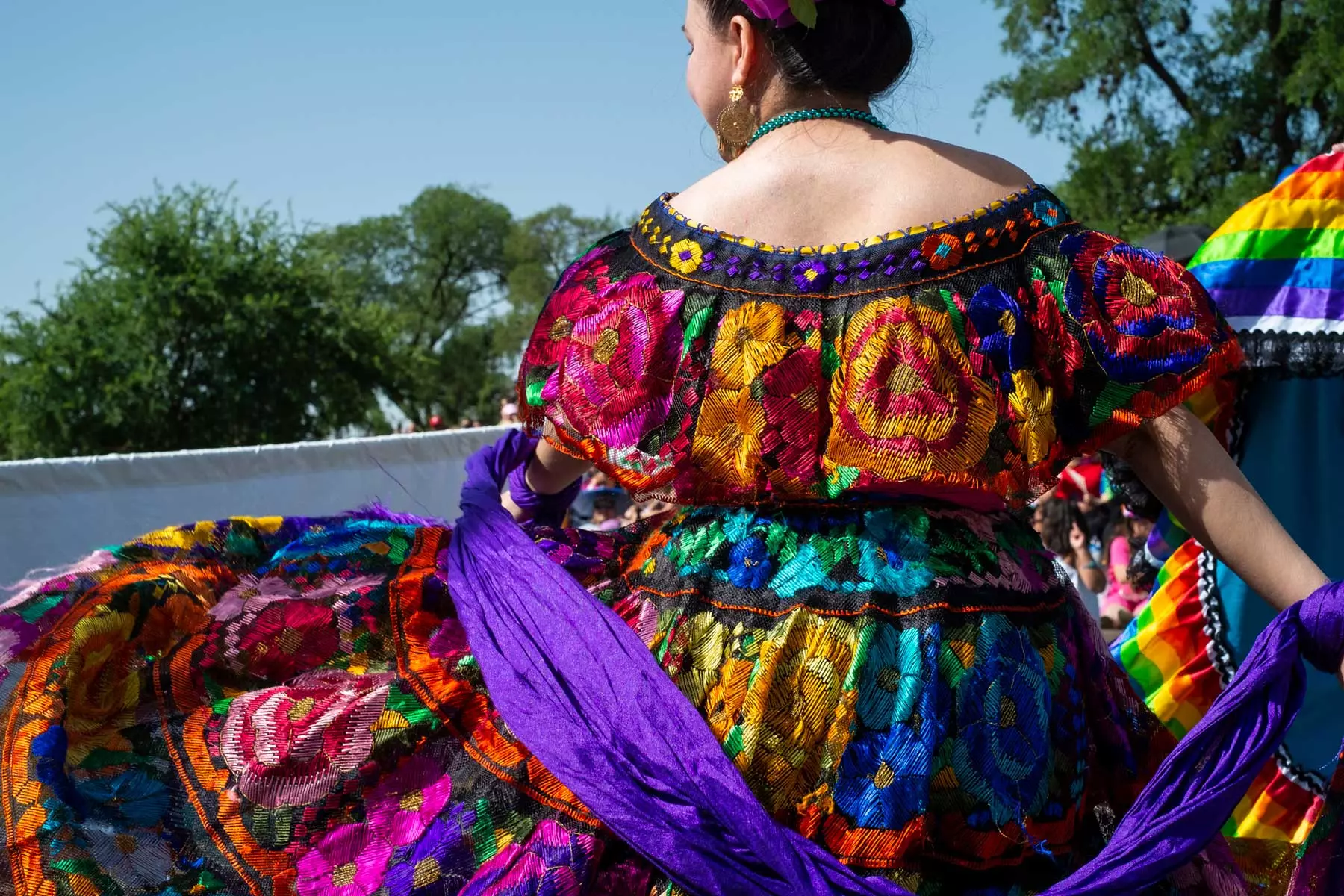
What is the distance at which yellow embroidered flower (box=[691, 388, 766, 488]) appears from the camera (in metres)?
1.51

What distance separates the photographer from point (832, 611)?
148 cm

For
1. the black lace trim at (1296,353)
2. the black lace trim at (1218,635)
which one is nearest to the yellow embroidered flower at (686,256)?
the black lace trim at (1296,353)

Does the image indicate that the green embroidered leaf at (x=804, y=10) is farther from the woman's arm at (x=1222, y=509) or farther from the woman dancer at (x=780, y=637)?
the woman's arm at (x=1222, y=509)

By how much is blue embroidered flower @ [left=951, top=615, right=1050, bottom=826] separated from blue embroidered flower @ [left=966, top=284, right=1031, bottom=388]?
1.03 ft

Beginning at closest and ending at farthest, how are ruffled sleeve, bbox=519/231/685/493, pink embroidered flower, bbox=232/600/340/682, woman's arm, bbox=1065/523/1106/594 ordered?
ruffled sleeve, bbox=519/231/685/493, pink embroidered flower, bbox=232/600/340/682, woman's arm, bbox=1065/523/1106/594

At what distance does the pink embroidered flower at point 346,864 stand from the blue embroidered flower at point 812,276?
0.86m

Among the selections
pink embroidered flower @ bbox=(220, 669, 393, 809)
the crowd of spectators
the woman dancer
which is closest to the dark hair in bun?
the woman dancer

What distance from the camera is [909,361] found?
149 cm

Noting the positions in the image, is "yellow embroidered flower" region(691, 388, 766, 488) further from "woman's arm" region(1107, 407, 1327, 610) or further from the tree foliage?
the tree foliage

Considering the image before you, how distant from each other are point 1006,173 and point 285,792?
1223mm

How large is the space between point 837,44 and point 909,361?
0.49m

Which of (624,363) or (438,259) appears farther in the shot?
(438,259)

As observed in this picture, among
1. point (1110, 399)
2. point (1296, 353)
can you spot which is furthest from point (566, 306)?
Result: point (1296, 353)

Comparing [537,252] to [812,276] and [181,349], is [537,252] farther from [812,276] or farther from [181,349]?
[812,276]
